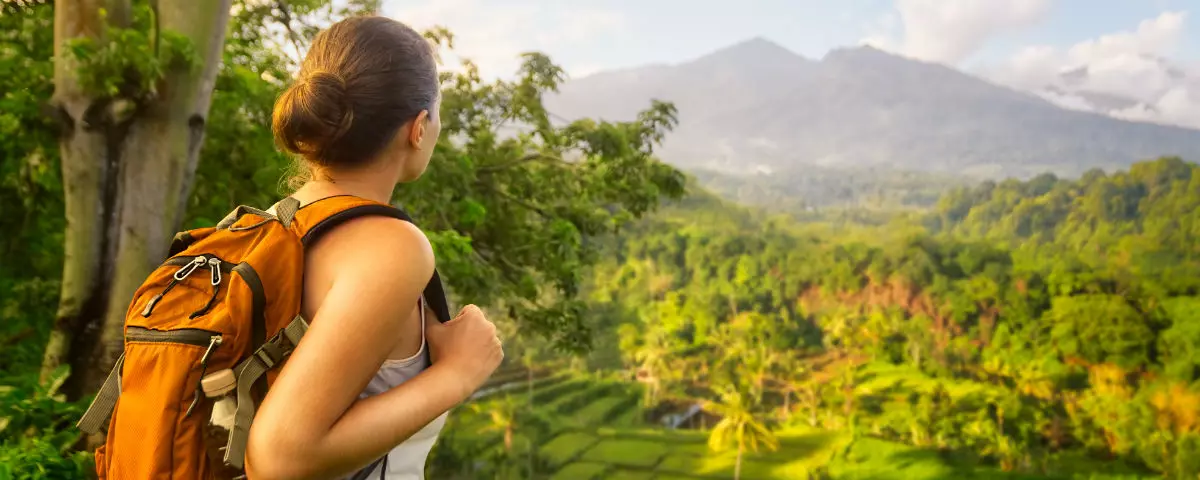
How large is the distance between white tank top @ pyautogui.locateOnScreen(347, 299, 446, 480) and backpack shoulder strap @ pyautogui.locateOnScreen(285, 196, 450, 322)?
0.30 ft

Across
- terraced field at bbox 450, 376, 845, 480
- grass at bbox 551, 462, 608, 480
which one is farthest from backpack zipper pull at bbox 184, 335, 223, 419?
grass at bbox 551, 462, 608, 480

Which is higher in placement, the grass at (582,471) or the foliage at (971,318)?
the foliage at (971,318)

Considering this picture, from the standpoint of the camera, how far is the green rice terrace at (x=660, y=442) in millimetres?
26656

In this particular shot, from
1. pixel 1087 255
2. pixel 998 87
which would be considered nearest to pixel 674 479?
pixel 1087 255

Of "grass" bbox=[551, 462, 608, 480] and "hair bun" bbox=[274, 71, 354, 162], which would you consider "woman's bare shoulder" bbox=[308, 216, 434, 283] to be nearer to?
"hair bun" bbox=[274, 71, 354, 162]

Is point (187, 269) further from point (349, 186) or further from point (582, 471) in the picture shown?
point (582, 471)

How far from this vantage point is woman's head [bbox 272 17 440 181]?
77 centimetres

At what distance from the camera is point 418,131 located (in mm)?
815

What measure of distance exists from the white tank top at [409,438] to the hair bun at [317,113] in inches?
7.5

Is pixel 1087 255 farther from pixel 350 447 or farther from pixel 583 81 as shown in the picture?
pixel 583 81

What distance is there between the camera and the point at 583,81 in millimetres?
80438

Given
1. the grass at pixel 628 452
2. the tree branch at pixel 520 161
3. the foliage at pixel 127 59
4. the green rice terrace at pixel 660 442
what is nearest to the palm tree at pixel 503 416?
the green rice terrace at pixel 660 442

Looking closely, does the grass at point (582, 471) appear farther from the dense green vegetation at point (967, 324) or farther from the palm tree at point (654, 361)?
the dense green vegetation at point (967, 324)

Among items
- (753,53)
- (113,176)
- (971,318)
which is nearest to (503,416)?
(971,318)
